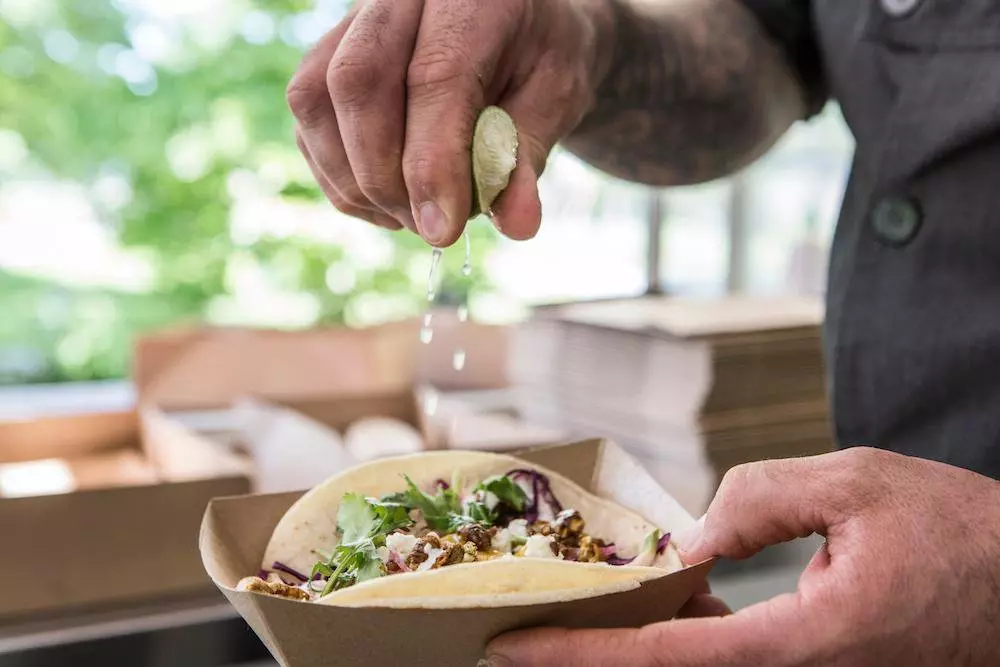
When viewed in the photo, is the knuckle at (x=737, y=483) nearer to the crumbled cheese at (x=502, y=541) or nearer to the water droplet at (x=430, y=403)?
the crumbled cheese at (x=502, y=541)

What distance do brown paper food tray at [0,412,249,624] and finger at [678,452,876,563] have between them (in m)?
0.68

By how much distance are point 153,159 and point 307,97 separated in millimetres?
2745

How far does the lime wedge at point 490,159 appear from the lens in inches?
25.1

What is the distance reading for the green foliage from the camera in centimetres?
301

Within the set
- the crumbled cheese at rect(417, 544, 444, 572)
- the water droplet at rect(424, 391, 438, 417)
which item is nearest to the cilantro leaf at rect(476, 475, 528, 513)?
the crumbled cheese at rect(417, 544, 444, 572)

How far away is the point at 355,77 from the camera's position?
656mm

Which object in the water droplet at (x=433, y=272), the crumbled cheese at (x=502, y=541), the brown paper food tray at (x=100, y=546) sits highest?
the water droplet at (x=433, y=272)

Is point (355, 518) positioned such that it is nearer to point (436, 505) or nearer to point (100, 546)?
point (436, 505)

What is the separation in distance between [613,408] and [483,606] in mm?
908

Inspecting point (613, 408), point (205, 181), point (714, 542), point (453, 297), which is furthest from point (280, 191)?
point (714, 542)

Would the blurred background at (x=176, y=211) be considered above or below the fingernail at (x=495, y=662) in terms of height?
above

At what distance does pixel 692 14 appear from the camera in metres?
1.20

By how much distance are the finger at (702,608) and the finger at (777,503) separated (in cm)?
8

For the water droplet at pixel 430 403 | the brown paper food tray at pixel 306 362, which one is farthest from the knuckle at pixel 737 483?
the brown paper food tray at pixel 306 362
